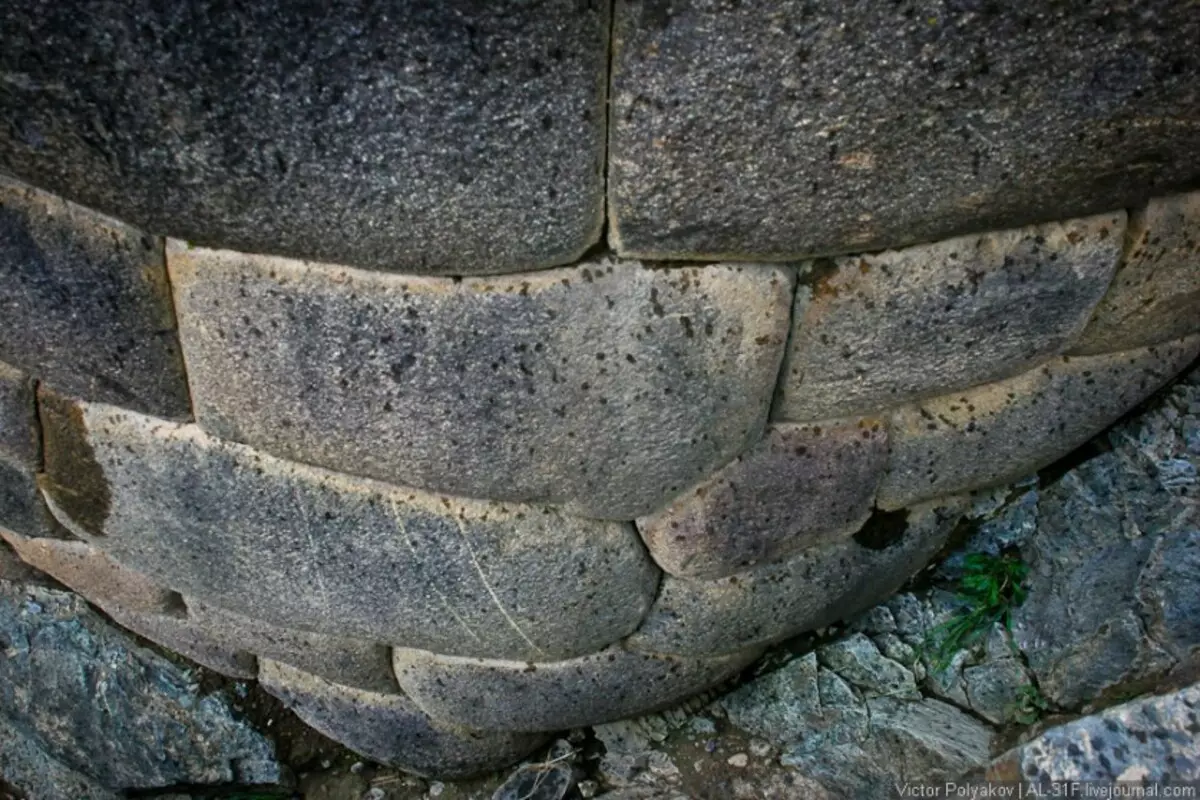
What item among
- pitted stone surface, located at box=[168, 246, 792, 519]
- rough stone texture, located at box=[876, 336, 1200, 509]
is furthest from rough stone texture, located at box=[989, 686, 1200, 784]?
pitted stone surface, located at box=[168, 246, 792, 519]

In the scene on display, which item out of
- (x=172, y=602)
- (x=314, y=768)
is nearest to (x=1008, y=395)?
(x=172, y=602)

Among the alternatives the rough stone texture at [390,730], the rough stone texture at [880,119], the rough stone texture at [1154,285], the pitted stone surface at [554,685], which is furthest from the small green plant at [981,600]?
the rough stone texture at [390,730]

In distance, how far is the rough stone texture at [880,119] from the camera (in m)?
1.01

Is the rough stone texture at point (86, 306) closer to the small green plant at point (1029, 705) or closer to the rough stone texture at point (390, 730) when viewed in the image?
the rough stone texture at point (390, 730)

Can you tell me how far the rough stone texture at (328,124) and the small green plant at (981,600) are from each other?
3.96 ft

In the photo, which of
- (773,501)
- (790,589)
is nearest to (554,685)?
(790,589)

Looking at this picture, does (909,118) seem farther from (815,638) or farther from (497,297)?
(815,638)

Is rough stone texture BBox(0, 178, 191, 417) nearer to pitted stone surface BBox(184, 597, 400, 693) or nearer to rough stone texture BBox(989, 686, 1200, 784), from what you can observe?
pitted stone surface BBox(184, 597, 400, 693)

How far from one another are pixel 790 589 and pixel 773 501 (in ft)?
0.97

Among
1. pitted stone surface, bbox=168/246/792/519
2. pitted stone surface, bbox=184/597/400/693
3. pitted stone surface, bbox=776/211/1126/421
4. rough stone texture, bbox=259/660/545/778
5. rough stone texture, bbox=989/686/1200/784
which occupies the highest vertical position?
pitted stone surface, bbox=776/211/1126/421

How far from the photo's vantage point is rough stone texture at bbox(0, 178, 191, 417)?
1.29 m

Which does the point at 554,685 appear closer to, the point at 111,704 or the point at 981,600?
the point at 981,600

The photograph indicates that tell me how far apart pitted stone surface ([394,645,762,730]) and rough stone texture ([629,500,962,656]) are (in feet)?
0.28

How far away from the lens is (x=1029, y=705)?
73.5 inches
